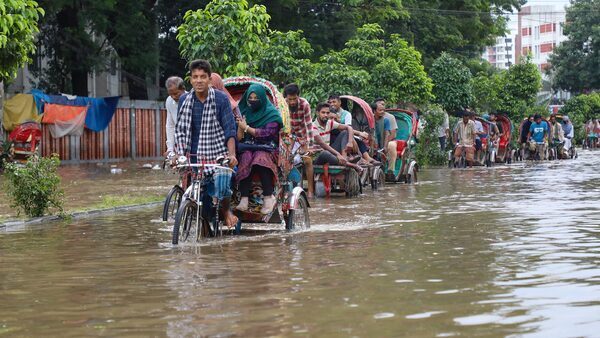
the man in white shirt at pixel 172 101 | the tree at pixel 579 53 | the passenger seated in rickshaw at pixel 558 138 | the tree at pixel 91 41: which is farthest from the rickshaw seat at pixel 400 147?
the tree at pixel 579 53

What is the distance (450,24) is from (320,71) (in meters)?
22.0

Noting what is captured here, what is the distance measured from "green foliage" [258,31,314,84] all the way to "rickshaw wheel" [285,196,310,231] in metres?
11.3

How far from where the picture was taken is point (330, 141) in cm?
1955

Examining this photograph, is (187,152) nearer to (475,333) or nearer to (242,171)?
(242,171)

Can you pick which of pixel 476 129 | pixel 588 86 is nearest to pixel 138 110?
pixel 476 129

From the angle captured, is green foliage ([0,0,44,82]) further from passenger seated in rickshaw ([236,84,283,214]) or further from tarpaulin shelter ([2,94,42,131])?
tarpaulin shelter ([2,94,42,131])

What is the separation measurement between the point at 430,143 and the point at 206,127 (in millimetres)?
23473

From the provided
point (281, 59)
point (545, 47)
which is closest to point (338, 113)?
point (281, 59)

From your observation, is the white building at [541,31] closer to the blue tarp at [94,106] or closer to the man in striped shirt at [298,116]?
the blue tarp at [94,106]

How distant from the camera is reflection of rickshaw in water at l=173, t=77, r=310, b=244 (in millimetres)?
11266

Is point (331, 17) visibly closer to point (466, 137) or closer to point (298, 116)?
point (466, 137)

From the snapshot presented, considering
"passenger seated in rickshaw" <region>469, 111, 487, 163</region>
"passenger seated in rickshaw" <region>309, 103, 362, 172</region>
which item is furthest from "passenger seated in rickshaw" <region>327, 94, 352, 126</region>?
"passenger seated in rickshaw" <region>469, 111, 487, 163</region>

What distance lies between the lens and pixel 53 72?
3822cm

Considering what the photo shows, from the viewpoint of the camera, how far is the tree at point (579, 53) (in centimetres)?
8406
